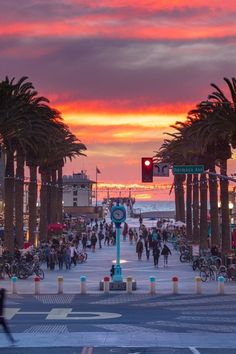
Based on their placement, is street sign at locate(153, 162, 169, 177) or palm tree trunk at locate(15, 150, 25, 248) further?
palm tree trunk at locate(15, 150, 25, 248)

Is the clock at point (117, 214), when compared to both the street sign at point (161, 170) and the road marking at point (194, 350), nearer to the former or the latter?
the street sign at point (161, 170)

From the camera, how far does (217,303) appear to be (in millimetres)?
30688

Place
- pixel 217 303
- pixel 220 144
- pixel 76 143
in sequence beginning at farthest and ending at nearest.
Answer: pixel 76 143, pixel 220 144, pixel 217 303

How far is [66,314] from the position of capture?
1069 inches

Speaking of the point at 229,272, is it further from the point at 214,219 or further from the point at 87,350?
the point at 214,219

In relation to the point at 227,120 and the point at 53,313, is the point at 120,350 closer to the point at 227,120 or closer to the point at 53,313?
the point at 53,313

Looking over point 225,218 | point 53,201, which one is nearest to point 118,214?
point 225,218

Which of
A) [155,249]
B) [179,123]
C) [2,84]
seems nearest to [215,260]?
[155,249]

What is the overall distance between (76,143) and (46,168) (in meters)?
4.93

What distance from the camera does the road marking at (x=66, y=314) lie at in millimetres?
26281

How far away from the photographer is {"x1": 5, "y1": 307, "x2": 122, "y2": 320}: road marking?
26.3m

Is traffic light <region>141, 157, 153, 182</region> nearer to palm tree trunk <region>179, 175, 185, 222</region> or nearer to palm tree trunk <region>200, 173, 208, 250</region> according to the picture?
palm tree trunk <region>200, 173, 208, 250</region>

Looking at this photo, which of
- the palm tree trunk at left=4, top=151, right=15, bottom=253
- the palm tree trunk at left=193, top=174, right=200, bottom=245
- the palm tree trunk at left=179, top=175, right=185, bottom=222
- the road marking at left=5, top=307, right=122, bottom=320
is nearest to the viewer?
the road marking at left=5, top=307, right=122, bottom=320

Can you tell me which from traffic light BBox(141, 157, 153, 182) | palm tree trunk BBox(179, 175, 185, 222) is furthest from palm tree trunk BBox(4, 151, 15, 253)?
palm tree trunk BBox(179, 175, 185, 222)
